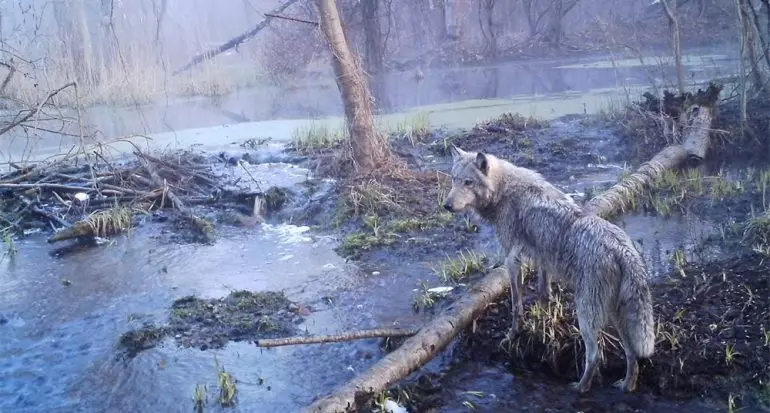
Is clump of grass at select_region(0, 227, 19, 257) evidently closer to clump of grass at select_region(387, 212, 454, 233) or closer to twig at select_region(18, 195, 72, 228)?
twig at select_region(18, 195, 72, 228)

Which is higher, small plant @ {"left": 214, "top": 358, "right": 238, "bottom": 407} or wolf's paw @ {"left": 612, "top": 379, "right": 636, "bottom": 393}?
small plant @ {"left": 214, "top": 358, "right": 238, "bottom": 407}

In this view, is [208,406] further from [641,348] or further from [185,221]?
[185,221]

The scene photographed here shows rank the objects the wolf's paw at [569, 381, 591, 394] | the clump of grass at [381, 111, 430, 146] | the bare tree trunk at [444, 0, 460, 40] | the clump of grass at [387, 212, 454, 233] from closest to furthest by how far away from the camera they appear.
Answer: the wolf's paw at [569, 381, 591, 394] < the clump of grass at [387, 212, 454, 233] < the clump of grass at [381, 111, 430, 146] < the bare tree trunk at [444, 0, 460, 40]

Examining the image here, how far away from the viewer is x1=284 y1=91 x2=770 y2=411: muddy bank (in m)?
5.27

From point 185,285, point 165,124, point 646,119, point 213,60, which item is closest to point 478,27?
point 213,60

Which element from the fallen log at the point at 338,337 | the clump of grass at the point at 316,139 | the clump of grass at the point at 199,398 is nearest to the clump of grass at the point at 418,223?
the fallen log at the point at 338,337

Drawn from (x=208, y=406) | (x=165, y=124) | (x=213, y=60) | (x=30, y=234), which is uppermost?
(x=213, y=60)

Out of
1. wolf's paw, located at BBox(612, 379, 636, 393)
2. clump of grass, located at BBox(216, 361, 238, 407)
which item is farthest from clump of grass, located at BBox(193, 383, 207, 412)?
wolf's paw, located at BBox(612, 379, 636, 393)

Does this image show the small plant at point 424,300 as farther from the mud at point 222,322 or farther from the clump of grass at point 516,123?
the clump of grass at point 516,123

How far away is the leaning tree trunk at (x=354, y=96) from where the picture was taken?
10.9 metres

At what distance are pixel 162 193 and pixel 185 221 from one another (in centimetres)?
109

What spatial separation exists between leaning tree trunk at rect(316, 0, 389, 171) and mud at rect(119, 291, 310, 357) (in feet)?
13.6

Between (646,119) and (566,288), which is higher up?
(646,119)

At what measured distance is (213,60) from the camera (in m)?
26.6
